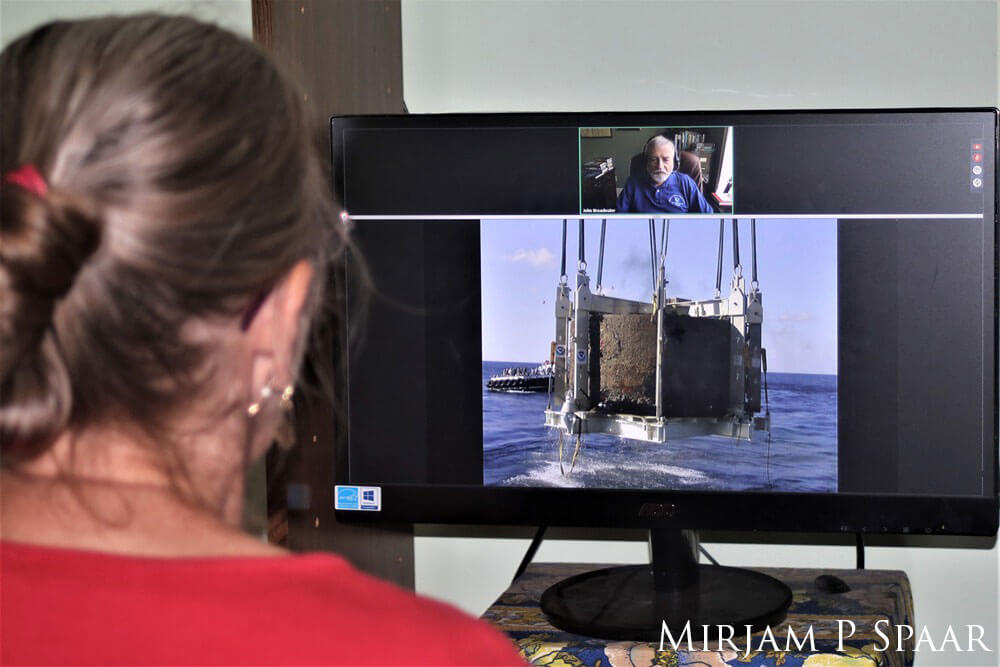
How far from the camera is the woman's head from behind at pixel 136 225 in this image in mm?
357


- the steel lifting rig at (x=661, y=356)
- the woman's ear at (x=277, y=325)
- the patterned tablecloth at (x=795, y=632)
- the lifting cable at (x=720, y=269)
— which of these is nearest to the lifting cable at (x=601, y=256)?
the steel lifting rig at (x=661, y=356)

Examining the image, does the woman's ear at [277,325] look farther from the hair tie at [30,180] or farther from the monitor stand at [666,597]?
the monitor stand at [666,597]

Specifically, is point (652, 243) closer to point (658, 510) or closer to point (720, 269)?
point (720, 269)

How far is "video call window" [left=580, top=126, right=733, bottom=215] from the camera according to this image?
3.07 feet

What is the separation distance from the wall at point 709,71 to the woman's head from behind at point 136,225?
2.69 feet

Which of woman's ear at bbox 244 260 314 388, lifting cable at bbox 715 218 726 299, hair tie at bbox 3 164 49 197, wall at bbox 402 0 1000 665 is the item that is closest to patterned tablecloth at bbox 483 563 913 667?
wall at bbox 402 0 1000 665

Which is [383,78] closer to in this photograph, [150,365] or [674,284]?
A: [674,284]

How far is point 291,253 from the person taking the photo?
406mm

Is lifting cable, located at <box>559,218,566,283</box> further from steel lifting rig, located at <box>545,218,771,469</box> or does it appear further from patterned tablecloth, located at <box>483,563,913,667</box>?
patterned tablecloth, located at <box>483,563,913,667</box>

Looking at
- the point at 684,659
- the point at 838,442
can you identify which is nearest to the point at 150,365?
the point at 684,659

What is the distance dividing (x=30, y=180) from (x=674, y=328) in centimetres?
67

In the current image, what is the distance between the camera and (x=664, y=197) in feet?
3.09

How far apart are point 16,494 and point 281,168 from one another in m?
0.16

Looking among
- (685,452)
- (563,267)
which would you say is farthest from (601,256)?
(685,452)
